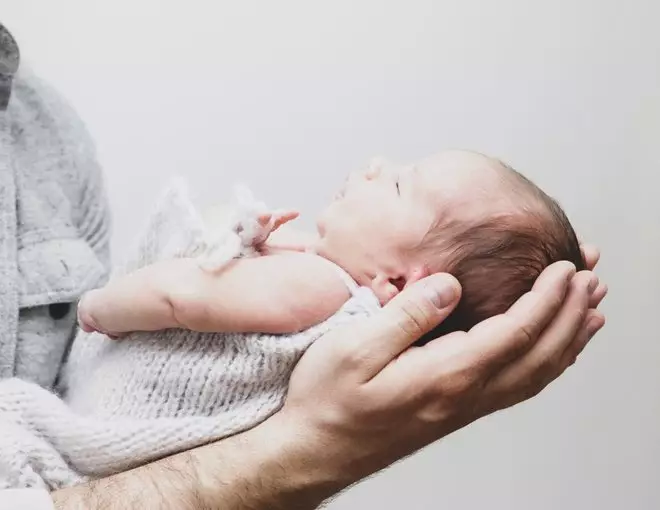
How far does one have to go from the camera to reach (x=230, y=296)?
2.27ft

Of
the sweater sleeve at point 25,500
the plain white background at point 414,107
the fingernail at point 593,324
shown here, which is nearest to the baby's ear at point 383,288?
the fingernail at point 593,324

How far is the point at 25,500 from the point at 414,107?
1005mm

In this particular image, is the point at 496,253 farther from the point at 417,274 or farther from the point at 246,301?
the point at 246,301

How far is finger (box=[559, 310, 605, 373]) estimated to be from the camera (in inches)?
29.9

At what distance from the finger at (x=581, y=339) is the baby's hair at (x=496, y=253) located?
0.28ft

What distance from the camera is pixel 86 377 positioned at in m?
0.81

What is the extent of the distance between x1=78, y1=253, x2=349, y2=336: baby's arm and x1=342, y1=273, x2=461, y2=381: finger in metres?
0.06

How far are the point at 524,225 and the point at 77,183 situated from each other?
1.76ft

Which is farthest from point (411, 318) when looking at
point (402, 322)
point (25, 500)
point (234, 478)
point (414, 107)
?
point (414, 107)

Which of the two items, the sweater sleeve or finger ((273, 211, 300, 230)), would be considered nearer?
the sweater sleeve

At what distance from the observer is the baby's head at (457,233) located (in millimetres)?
721

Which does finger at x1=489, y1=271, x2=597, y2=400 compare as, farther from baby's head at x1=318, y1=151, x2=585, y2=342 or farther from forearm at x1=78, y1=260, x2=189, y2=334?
forearm at x1=78, y1=260, x2=189, y2=334

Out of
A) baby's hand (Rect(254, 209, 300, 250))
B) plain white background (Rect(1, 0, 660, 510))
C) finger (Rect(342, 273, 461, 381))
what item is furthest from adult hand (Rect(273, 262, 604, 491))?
plain white background (Rect(1, 0, 660, 510))

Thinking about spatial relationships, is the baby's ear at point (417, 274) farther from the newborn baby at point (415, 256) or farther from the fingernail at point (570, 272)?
the fingernail at point (570, 272)
